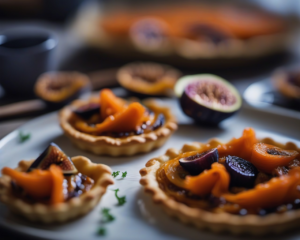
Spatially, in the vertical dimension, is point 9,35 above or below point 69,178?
above

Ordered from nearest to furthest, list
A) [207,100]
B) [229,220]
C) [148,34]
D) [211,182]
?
1. [229,220]
2. [211,182]
3. [207,100]
4. [148,34]

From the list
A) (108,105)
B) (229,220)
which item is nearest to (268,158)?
(229,220)

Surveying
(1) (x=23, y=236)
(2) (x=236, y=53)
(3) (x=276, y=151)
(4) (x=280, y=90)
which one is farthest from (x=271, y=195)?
(2) (x=236, y=53)

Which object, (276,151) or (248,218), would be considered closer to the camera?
(248,218)

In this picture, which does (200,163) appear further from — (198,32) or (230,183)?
(198,32)

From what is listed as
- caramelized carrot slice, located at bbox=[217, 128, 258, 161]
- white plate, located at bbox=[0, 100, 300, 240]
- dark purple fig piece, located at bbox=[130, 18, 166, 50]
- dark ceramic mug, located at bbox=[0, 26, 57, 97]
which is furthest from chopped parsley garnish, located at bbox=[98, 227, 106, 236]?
dark purple fig piece, located at bbox=[130, 18, 166, 50]

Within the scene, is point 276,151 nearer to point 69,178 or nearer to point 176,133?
point 176,133
